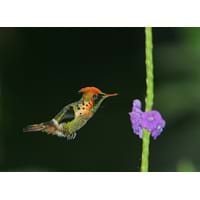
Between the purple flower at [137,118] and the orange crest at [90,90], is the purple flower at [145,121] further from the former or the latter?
the orange crest at [90,90]

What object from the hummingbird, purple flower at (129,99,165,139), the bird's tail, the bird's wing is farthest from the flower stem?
the bird's tail

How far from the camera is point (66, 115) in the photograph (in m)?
1.93

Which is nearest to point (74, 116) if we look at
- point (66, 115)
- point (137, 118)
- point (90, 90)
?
point (66, 115)

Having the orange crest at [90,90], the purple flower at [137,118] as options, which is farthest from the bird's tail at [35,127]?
the purple flower at [137,118]

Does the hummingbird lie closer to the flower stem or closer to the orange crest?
the orange crest

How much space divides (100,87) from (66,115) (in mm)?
233

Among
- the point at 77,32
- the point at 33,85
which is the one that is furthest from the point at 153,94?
the point at 33,85

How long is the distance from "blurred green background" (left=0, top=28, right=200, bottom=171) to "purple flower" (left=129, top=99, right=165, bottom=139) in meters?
0.03

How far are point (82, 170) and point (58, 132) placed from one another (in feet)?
0.77

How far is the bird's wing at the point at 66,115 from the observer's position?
6.29 feet

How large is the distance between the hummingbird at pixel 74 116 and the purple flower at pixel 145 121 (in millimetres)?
142

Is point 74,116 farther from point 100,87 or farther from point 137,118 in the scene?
point 137,118

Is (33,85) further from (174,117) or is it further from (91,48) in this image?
(174,117)

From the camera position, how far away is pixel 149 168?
188cm
